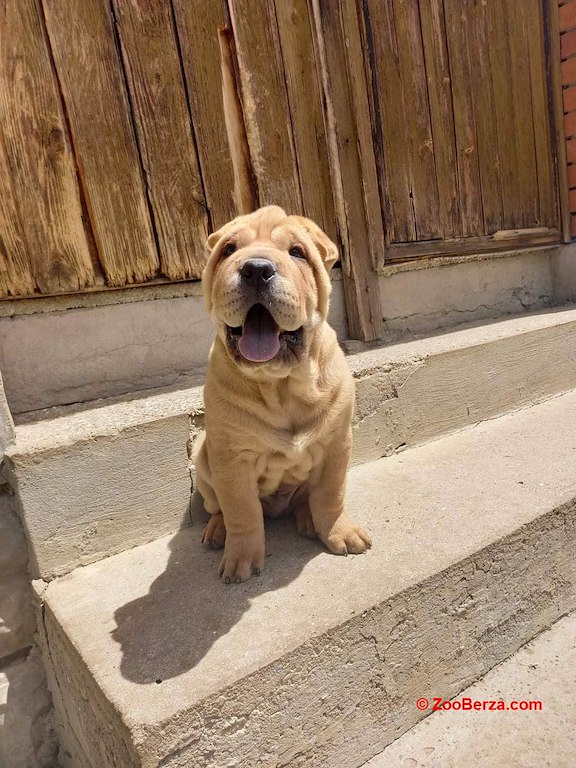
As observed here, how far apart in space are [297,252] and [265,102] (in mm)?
1536

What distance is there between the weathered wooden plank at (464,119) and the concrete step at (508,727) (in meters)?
2.73

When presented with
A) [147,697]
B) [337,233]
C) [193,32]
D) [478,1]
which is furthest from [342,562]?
[478,1]

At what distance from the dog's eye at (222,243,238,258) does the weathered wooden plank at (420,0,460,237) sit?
226cm

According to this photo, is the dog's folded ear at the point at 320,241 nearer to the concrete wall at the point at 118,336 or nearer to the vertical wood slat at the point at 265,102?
the concrete wall at the point at 118,336

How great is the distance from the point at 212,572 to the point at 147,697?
516mm

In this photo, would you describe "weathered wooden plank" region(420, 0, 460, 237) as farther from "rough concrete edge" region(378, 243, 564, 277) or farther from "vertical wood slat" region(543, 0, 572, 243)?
"vertical wood slat" region(543, 0, 572, 243)

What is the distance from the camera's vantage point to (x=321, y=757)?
142 cm

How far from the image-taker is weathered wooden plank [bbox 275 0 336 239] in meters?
2.82

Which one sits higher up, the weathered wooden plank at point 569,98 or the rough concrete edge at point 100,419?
the weathered wooden plank at point 569,98

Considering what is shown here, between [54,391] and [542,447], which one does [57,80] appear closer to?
[54,391]

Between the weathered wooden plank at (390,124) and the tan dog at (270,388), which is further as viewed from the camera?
the weathered wooden plank at (390,124)

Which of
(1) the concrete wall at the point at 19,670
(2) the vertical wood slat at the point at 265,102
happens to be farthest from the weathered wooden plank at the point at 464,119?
(1) the concrete wall at the point at 19,670

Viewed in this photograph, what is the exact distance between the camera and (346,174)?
3.03 meters

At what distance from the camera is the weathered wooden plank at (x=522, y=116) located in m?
3.71
